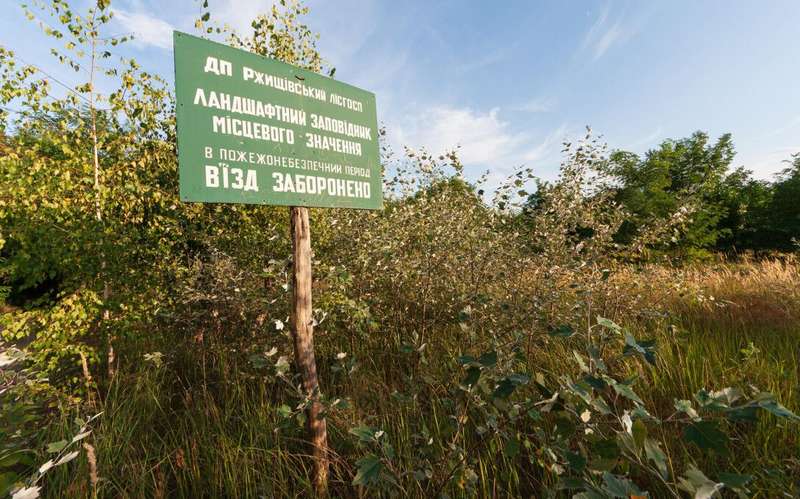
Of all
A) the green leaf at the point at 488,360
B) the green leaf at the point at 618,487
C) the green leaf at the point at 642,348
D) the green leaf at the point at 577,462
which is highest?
the green leaf at the point at 642,348

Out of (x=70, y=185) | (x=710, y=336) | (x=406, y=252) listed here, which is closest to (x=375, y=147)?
(x=406, y=252)

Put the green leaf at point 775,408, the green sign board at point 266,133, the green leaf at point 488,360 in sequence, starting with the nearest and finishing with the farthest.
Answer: the green leaf at point 775,408, the green leaf at point 488,360, the green sign board at point 266,133

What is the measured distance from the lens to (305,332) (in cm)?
230

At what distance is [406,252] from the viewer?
15.4 feet

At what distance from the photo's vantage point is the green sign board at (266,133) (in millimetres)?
1796

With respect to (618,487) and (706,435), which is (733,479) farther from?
(618,487)

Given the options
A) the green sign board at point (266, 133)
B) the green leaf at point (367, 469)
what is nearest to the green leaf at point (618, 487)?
the green leaf at point (367, 469)

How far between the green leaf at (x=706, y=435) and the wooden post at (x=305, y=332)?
1.82 meters

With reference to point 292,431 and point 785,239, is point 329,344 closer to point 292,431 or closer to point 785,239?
point 292,431

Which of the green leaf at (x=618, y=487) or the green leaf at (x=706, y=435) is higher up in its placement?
the green leaf at (x=706, y=435)

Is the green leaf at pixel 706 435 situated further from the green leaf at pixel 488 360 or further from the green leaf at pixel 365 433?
the green leaf at pixel 365 433

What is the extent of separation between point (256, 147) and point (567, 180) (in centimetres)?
341

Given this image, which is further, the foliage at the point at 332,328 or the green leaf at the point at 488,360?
the foliage at the point at 332,328

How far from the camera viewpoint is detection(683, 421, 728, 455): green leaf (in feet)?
3.24
